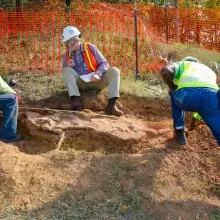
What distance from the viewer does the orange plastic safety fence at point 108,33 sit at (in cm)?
943

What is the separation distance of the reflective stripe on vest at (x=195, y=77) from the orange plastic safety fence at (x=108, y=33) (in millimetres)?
3496

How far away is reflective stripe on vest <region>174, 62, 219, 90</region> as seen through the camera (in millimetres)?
5148

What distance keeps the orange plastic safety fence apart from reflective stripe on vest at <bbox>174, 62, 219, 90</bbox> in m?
3.50

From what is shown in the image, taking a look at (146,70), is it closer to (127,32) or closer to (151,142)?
(127,32)

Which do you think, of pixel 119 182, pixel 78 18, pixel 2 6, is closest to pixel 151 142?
pixel 119 182

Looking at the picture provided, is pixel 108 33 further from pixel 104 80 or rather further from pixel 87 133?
pixel 87 133

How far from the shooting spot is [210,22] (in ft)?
42.8

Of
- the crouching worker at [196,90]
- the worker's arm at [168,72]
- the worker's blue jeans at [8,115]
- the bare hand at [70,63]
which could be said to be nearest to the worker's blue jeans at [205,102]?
the crouching worker at [196,90]

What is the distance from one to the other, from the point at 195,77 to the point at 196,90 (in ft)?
0.54

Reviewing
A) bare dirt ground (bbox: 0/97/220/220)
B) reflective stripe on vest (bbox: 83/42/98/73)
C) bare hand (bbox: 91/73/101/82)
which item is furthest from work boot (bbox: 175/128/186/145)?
reflective stripe on vest (bbox: 83/42/98/73)

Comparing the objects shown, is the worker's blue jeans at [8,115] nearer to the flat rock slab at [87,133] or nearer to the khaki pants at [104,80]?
the flat rock slab at [87,133]

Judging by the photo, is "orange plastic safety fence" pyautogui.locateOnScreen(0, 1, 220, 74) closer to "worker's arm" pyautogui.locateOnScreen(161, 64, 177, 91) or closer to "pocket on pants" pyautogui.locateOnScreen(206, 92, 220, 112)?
"worker's arm" pyautogui.locateOnScreen(161, 64, 177, 91)

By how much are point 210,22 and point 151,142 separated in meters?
7.82

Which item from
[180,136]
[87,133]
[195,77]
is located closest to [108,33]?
[87,133]
